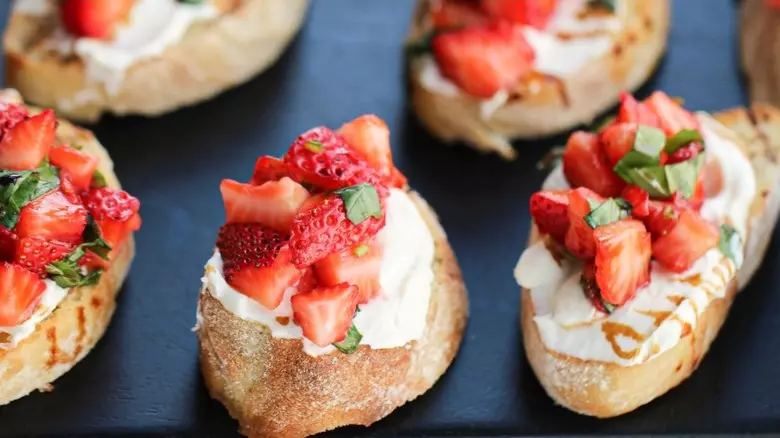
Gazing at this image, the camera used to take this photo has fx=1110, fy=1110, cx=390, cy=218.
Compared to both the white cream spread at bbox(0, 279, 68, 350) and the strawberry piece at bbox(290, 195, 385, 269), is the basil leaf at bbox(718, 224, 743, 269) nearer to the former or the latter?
the strawberry piece at bbox(290, 195, 385, 269)

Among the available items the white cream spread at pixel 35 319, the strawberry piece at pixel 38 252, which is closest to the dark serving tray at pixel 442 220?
the white cream spread at pixel 35 319


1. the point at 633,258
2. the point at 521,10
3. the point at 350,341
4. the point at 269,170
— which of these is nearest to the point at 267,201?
the point at 269,170

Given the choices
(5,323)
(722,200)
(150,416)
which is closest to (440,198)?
(722,200)

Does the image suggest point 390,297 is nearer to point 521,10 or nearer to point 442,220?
point 442,220


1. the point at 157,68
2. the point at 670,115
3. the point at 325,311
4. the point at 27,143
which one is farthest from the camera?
the point at 157,68

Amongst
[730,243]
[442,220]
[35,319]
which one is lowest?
[442,220]

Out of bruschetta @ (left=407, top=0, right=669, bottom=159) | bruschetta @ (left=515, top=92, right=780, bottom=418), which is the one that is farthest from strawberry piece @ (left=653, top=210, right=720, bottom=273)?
bruschetta @ (left=407, top=0, right=669, bottom=159)

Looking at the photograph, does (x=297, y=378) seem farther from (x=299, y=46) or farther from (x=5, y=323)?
(x=299, y=46)
